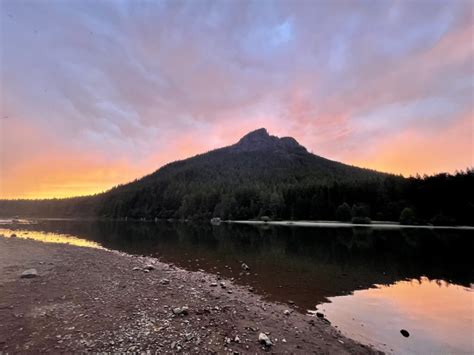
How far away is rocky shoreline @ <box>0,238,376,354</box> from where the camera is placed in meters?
8.22

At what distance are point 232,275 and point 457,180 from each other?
311 feet

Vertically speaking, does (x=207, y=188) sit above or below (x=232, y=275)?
above

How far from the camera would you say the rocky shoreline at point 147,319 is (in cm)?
822

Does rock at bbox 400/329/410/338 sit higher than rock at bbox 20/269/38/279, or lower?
lower

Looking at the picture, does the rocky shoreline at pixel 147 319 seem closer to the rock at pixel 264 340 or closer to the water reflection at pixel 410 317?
the rock at pixel 264 340

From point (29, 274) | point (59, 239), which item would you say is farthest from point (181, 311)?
point (59, 239)

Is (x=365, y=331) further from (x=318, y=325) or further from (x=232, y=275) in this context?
(x=232, y=275)

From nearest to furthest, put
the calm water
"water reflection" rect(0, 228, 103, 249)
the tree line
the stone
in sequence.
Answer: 1. the calm water
2. the stone
3. "water reflection" rect(0, 228, 103, 249)
4. the tree line

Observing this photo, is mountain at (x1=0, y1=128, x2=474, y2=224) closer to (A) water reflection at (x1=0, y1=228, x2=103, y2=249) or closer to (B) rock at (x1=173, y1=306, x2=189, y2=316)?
(A) water reflection at (x1=0, y1=228, x2=103, y2=249)

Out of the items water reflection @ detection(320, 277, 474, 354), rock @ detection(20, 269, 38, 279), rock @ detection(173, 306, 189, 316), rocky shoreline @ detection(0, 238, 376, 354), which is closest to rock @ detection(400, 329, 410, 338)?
water reflection @ detection(320, 277, 474, 354)

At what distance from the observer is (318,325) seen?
10.8 m

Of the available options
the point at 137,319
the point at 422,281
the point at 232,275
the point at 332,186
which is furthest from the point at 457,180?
the point at 137,319

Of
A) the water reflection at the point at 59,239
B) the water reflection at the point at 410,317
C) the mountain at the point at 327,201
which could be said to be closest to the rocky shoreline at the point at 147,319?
the water reflection at the point at 410,317

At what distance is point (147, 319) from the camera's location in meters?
9.98
